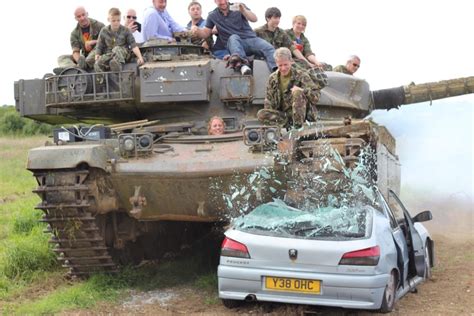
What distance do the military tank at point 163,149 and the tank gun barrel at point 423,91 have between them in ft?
3.23

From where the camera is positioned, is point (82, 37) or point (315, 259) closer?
point (315, 259)

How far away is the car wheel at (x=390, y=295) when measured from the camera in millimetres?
6145

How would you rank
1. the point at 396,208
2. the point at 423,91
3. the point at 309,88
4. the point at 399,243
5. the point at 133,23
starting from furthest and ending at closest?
1. the point at 423,91
2. the point at 133,23
3. the point at 309,88
4. the point at 396,208
5. the point at 399,243

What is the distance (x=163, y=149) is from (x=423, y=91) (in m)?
4.76

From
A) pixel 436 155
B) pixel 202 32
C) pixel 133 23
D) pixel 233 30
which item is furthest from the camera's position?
pixel 436 155

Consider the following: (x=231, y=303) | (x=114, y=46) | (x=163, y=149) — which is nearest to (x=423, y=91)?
(x=114, y=46)

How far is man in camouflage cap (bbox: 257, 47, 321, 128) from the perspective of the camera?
7938 mm

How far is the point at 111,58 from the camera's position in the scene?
9.09 m

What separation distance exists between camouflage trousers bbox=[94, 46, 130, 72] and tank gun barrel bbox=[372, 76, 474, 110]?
3.82m

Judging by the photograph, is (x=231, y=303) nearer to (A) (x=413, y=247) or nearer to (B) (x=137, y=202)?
(B) (x=137, y=202)

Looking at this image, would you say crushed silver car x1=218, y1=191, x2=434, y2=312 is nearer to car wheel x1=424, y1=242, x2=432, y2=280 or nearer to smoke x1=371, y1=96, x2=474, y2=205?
car wheel x1=424, y1=242, x2=432, y2=280

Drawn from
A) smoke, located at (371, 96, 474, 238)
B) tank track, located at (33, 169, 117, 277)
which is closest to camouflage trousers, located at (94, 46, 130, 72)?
tank track, located at (33, 169, 117, 277)

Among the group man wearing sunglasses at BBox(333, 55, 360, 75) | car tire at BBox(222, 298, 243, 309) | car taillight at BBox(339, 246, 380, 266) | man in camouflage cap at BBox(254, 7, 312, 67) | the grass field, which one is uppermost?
man in camouflage cap at BBox(254, 7, 312, 67)

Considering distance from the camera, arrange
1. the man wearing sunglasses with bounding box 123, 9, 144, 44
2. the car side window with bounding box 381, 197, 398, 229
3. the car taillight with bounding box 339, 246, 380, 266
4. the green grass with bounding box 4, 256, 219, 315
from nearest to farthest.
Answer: the car taillight with bounding box 339, 246, 380, 266 → the car side window with bounding box 381, 197, 398, 229 → the green grass with bounding box 4, 256, 219, 315 → the man wearing sunglasses with bounding box 123, 9, 144, 44
